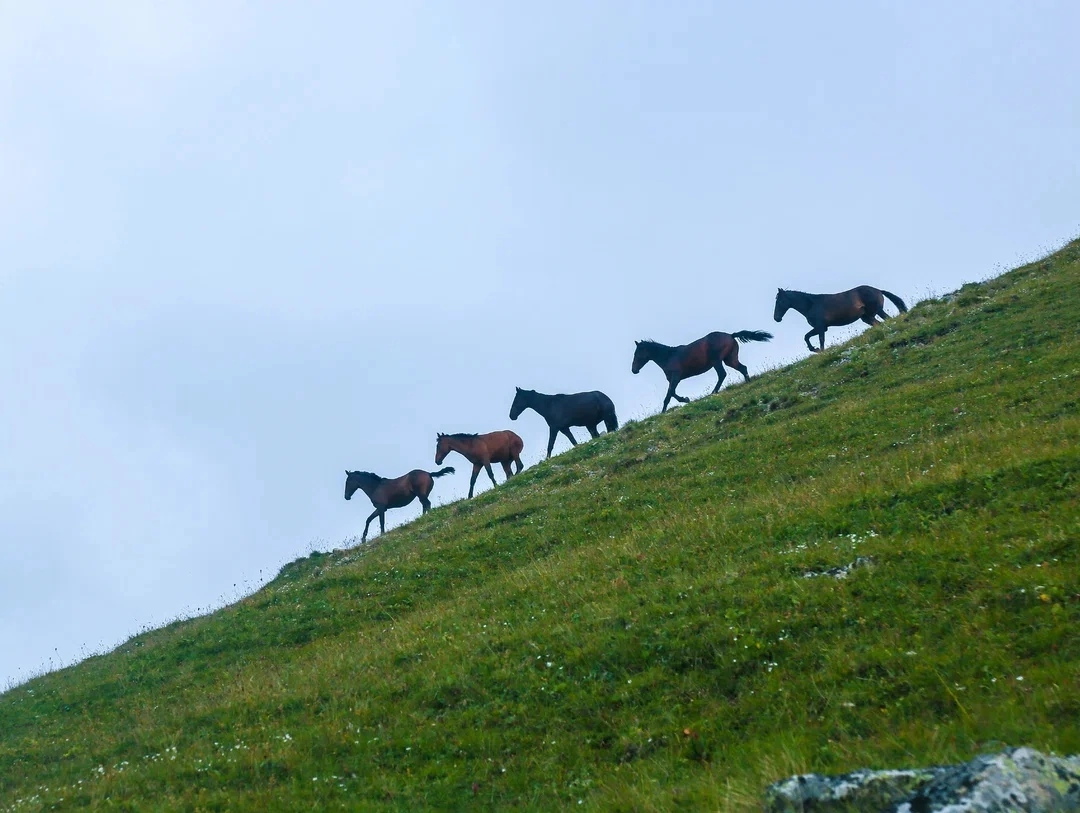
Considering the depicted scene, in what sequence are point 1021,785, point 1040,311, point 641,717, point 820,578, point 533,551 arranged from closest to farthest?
1. point 1021,785
2. point 641,717
3. point 820,578
4. point 533,551
5. point 1040,311

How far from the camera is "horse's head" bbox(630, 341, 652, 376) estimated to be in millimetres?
39031

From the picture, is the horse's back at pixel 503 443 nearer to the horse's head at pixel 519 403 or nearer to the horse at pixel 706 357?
the horse's head at pixel 519 403

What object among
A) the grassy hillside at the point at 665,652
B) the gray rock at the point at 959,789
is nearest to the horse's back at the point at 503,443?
the grassy hillside at the point at 665,652

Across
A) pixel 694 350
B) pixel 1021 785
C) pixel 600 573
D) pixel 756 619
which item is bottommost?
pixel 1021 785

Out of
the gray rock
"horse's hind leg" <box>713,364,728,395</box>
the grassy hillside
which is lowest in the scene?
the gray rock

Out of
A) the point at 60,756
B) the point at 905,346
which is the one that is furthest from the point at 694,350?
the point at 60,756

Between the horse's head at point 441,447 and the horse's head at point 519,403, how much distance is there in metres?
3.00

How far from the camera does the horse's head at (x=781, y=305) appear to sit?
39250 mm

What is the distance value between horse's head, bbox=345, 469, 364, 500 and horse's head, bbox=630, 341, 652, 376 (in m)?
11.8

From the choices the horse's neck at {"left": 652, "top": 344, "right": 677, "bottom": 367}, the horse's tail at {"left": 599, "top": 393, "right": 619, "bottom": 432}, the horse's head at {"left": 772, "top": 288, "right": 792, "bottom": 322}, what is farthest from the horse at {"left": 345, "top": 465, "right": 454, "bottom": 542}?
the horse's head at {"left": 772, "top": 288, "right": 792, "bottom": 322}

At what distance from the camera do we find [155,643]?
21719mm

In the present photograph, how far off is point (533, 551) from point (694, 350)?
17922mm

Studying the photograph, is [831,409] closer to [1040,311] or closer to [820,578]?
[1040,311]

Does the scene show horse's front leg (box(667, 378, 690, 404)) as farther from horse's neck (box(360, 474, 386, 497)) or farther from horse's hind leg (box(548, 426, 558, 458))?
horse's neck (box(360, 474, 386, 497))
